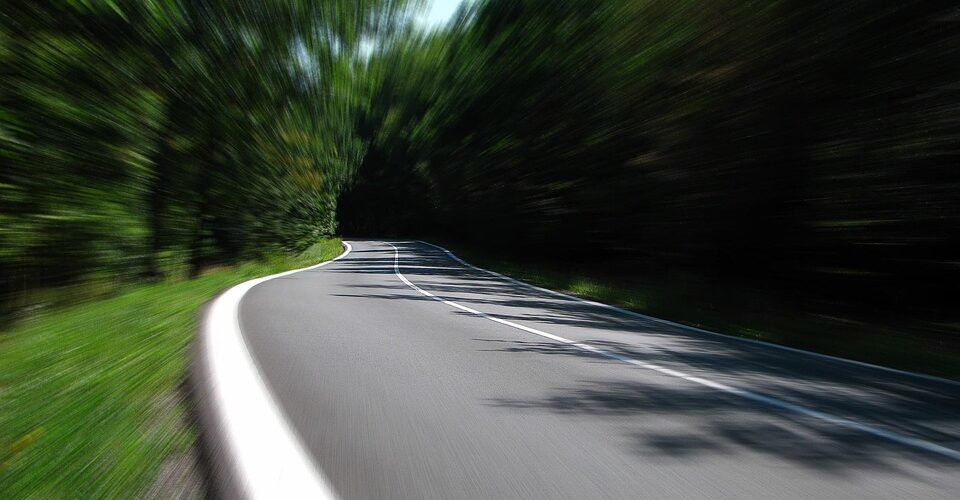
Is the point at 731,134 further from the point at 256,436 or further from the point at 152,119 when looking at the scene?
the point at 256,436

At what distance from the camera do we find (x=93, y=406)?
4.30m

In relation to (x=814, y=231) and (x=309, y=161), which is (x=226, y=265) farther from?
(x=814, y=231)

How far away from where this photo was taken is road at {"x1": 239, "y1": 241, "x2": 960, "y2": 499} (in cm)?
334

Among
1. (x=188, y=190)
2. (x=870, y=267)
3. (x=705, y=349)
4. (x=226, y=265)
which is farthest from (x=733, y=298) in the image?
(x=226, y=265)

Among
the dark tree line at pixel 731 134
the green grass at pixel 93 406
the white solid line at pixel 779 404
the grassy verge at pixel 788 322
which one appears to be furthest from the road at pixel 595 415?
the dark tree line at pixel 731 134

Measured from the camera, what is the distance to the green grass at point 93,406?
3014 mm

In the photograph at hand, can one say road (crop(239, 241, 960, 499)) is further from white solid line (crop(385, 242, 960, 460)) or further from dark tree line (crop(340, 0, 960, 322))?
dark tree line (crop(340, 0, 960, 322))

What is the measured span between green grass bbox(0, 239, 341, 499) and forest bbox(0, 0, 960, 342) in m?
4.21

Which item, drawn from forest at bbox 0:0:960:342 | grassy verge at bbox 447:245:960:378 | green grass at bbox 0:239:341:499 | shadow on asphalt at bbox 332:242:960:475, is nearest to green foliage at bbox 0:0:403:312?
forest at bbox 0:0:960:342

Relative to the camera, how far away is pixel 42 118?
35.8 ft

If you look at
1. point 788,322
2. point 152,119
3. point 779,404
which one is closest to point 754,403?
point 779,404

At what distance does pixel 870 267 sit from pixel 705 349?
5837 mm

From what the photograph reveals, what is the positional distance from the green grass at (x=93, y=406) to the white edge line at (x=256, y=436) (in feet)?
0.84

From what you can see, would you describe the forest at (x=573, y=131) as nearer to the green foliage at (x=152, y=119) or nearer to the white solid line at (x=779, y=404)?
the green foliage at (x=152, y=119)
